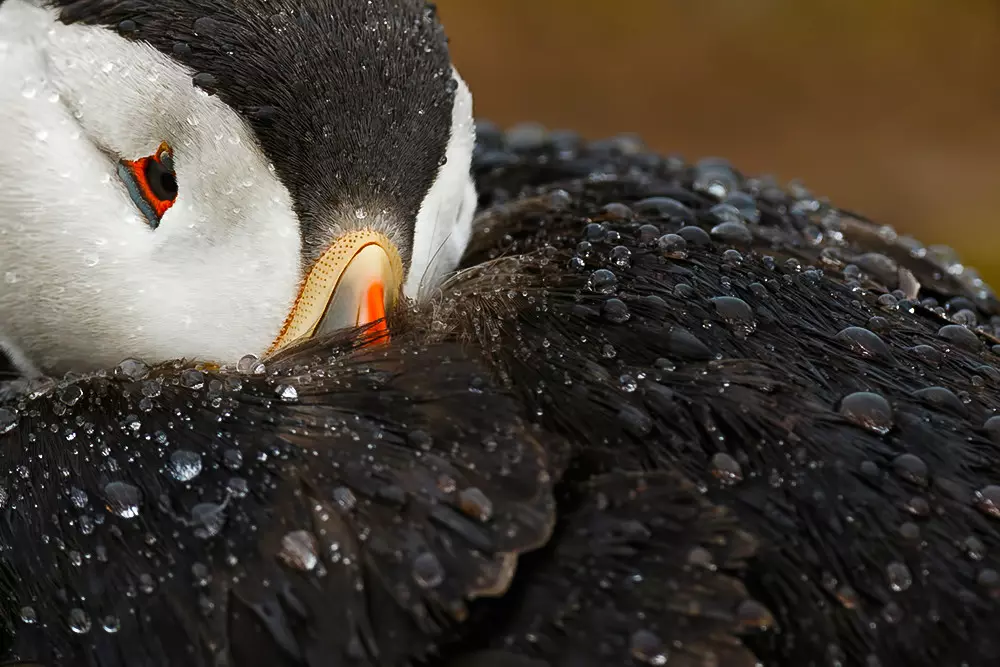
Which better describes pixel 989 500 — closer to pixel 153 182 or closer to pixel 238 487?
pixel 238 487

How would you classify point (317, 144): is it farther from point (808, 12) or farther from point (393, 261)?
point (808, 12)

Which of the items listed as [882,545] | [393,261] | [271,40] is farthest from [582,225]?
[882,545]

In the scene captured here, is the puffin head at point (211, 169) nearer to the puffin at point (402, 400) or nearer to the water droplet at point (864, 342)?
the puffin at point (402, 400)

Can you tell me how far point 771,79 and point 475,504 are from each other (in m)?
5.53

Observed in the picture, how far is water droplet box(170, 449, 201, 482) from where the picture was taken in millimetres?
1255

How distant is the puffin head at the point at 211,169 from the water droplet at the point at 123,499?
0.38 metres

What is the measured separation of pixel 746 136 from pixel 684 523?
5.31 metres

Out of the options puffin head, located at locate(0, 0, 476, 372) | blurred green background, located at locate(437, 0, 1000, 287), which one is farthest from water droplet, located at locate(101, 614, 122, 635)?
blurred green background, located at locate(437, 0, 1000, 287)

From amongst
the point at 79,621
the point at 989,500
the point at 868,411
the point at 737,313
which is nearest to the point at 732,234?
the point at 737,313

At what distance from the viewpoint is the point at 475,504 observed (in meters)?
1.18

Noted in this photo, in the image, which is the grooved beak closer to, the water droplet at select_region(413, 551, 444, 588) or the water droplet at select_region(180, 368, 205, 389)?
the water droplet at select_region(180, 368, 205, 389)

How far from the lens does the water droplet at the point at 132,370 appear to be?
56.3 inches

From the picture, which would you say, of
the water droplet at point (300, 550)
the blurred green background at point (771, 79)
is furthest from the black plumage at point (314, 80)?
the blurred green background at point (771, 79)

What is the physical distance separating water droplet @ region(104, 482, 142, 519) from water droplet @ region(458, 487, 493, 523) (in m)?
0.36
